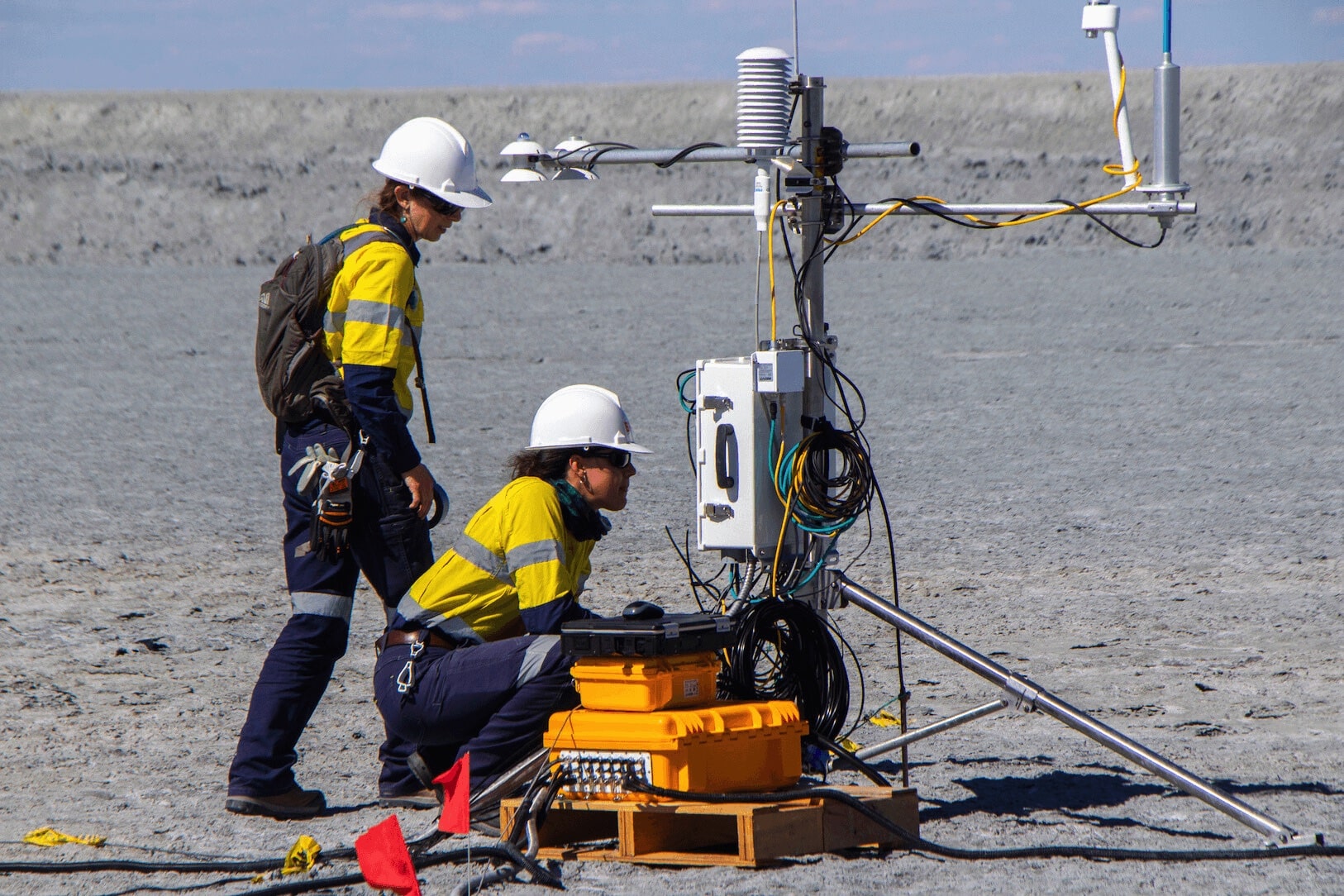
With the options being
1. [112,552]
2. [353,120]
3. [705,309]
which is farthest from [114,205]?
[112,552]

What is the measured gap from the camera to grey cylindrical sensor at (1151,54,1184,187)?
14.5 feet

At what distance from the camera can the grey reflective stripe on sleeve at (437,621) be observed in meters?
4.53

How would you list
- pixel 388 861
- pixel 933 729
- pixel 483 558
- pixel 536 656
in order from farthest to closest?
pixel 933 729 < pixel 483 558 < pixel 536 656 < pixel 388 861

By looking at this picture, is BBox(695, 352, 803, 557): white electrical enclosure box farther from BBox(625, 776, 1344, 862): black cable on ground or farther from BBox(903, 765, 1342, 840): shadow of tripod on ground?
BBox(903, 765, 1342, 840): shadow of tripod on ground

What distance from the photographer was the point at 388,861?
379 centimetres

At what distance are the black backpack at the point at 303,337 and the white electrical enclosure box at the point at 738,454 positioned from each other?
898mm

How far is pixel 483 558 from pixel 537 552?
0.21 m

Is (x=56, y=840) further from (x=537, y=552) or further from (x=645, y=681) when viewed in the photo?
(x=645, y=681)

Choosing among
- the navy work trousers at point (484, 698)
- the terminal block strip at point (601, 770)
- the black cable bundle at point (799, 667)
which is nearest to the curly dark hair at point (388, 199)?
the navy work trousers at point (484, 698)

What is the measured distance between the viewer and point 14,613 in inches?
289

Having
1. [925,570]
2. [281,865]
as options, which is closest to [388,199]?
[281,865]

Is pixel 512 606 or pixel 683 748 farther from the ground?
pixel 512 606

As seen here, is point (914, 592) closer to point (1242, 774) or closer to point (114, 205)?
point (1242, 774)

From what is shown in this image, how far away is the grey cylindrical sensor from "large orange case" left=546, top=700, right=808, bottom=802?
6.16 ft
